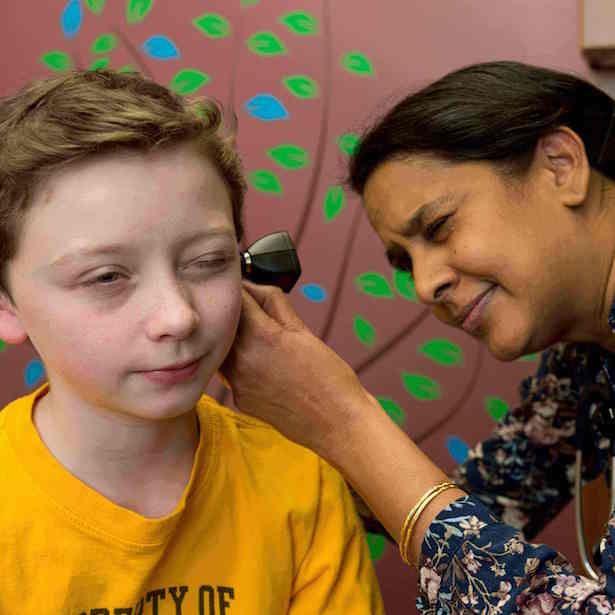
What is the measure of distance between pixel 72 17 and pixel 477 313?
4.17ft

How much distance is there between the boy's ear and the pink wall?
1027mm

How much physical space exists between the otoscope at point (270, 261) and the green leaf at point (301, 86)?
0.87m

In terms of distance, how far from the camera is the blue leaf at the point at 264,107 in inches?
78.1

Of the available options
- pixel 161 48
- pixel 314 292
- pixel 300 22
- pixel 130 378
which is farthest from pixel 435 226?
pixel 161 48

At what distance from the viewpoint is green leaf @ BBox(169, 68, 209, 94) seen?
200cm

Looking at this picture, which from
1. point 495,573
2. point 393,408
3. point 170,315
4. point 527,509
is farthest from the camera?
point 393,408

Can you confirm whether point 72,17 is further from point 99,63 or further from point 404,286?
point 404,286

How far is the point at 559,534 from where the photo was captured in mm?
2045

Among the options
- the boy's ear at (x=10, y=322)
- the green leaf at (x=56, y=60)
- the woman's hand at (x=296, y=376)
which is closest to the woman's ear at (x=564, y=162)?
the woman's hand at (x=296, y=376)

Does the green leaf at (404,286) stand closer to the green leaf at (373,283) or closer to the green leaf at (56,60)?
the green leaf at (373,283)

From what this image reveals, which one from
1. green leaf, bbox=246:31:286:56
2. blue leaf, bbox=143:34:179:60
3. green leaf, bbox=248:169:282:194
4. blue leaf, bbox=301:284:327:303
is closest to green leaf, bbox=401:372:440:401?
blue leaf, bbox=301:284:327:303

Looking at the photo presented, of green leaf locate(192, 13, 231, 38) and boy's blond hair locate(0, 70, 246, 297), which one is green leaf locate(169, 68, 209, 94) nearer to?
green leaf locate(192, 13, 231, 38)

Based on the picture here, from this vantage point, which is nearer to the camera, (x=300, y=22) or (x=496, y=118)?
(x=496, y=118)

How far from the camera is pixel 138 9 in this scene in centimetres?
200
